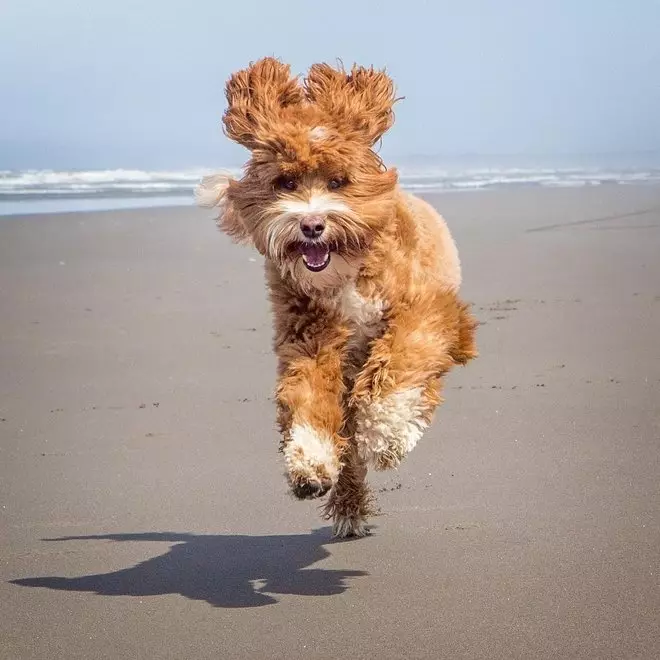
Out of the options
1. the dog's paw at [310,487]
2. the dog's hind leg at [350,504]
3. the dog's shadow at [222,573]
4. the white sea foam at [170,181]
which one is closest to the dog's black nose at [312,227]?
Answer: the dog's paw at [310,487]

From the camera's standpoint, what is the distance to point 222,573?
4496 millimetres

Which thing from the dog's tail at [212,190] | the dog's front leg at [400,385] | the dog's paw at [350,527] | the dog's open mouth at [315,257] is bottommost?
the dog's paw at [350,527]

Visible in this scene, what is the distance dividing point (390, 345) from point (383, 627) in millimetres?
1010

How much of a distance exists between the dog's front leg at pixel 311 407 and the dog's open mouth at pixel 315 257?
0.32 metres

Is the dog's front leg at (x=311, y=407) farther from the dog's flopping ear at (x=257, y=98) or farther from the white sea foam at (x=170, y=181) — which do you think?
A: the white sea foam at (x=170, y=181)

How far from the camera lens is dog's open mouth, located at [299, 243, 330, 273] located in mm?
4125

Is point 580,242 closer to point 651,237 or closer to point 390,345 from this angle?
point 651,237

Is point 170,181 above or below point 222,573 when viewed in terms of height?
above

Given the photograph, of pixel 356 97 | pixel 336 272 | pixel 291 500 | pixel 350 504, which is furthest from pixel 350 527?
pixel 356 97

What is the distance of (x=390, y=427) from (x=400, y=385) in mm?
154

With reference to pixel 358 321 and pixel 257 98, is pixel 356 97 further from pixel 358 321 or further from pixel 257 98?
pixel 358 321

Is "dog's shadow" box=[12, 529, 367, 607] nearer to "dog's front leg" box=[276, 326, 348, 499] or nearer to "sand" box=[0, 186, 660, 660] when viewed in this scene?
"sand" box=[0, 186, 660, 660]

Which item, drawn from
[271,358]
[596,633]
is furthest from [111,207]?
[596,633]

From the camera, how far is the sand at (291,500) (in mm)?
3873
